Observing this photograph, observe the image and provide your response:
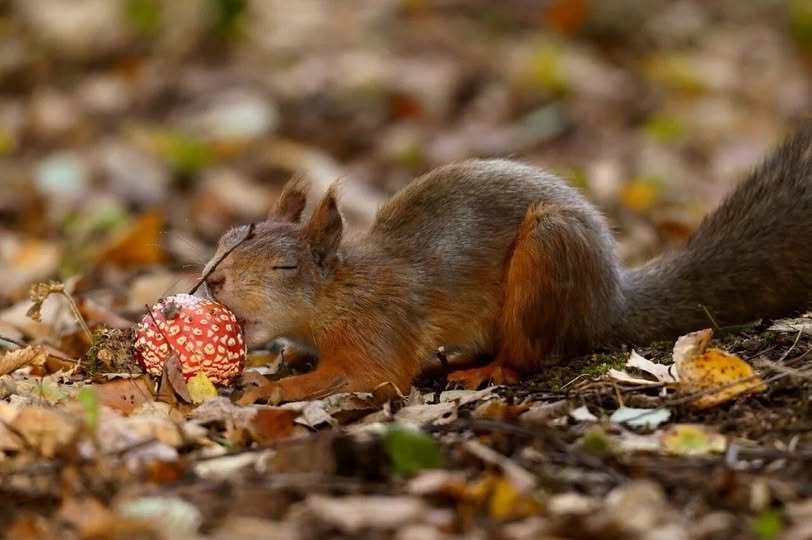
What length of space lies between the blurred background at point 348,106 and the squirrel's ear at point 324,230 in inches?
87.9

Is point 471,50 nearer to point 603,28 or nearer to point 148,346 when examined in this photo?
point 603,28

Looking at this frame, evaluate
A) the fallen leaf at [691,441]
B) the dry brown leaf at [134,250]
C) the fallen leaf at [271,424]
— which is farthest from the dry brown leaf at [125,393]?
the dry brown leaf at [134,250]

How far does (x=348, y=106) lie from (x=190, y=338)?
678 centimetres

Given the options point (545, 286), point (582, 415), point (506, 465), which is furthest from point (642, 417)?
point (545, 286)

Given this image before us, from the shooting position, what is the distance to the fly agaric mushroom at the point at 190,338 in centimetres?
427

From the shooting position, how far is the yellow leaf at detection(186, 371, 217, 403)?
4.20 meters

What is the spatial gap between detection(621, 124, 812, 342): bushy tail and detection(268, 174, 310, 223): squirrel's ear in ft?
4.22

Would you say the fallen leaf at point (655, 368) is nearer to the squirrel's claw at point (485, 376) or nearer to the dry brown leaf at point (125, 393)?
the squirrel's claw at point (485, 376)

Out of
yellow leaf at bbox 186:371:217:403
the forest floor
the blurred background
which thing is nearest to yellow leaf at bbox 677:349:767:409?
the forest floor

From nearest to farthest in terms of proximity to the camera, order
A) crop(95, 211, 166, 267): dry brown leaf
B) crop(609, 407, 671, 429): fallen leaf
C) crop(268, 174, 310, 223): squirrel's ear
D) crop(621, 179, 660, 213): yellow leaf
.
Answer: crop(609, 407, 671, 429): fallen leaf, crop(268, 174, 310, 223): squirrel's ear, crop(95, 211, 166, 267): dry brown leaf, crop(621, 179, 660, 213): yellow leaf

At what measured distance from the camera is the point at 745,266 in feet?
15.4

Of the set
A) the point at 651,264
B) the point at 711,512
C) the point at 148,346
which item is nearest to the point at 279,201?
the point at 148,346

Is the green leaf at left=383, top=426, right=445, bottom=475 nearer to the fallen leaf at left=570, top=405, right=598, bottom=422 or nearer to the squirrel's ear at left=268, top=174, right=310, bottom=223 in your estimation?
the fallen leaf at left=570, top=405, right=598, bottom=422

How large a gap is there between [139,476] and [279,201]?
197 cm
